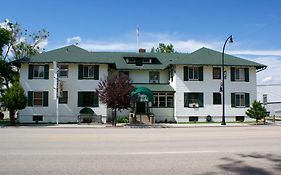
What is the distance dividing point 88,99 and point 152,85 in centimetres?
808

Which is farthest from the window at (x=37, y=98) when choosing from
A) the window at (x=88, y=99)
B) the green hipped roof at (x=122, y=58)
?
the window at (x=88, y=99)

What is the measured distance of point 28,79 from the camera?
4081 centimetres

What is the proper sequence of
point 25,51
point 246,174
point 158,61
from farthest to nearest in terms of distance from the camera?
point 25,51 < point 158,61 < point 246,174

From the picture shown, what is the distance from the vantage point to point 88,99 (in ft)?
135

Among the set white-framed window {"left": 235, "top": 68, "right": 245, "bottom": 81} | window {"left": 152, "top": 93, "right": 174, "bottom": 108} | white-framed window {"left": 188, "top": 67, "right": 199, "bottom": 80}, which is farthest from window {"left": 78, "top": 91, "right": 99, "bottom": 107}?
white-framed window {"left": 235, "top": 68, "right": 245, "bottom": 81}

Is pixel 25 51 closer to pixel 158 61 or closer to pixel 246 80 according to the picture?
pixel 158 61

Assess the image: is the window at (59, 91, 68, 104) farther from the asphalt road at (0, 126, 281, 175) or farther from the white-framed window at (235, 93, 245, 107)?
the asphalt road at (0, 126, 281, 175)

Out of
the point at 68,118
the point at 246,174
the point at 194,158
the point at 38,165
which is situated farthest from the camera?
the point at 68,118

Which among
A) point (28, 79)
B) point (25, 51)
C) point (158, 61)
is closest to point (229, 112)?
point (158, 61)

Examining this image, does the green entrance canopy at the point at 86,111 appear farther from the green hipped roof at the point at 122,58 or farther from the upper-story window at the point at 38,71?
the upper-story window at the point at 38,71

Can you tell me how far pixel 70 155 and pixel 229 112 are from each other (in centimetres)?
3266

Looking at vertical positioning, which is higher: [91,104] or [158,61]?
[158,61]

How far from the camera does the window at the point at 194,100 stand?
4225 cm

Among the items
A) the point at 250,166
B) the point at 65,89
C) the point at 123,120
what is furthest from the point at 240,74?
the point at 250,166
